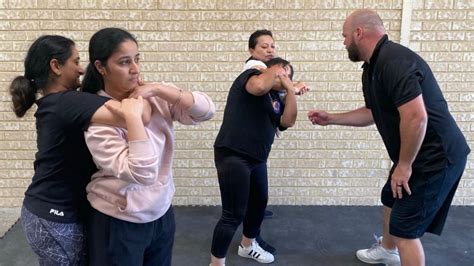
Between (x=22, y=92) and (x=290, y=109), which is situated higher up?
(x=22, y=92)

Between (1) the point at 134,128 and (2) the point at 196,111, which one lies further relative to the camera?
(2) the point at 196,111

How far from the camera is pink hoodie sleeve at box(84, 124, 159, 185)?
1.32 meters

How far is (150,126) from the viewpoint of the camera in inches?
58.4

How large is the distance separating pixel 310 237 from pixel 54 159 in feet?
7.25

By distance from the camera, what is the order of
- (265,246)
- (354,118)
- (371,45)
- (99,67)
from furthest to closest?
(265,246), (354,118), (371,45), (99,67)

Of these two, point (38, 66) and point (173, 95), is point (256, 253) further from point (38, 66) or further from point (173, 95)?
point (38, 66)

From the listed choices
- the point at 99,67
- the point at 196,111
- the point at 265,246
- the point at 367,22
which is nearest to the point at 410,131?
the point at 367,22

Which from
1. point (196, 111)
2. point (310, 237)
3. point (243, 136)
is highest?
point (196, 111)

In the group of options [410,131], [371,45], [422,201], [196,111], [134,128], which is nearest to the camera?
[134,128]

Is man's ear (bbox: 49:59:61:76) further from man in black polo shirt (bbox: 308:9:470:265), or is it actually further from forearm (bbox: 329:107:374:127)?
forearm (bbox: 329:107:374:127)

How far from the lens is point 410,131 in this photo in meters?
2.09

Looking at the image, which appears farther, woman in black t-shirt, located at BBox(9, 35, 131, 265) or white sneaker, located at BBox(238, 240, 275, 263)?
white sneaker, located at BBox(238, 240, 275, 263)

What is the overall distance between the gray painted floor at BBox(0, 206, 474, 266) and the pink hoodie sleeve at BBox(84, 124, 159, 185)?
1.63 metres

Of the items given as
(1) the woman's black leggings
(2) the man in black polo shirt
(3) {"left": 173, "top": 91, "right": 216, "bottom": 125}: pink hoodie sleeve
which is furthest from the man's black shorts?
(3) {"left": 173, "top": 91, "right": 216, "bottom": 125}: pink hoodie sleeve
